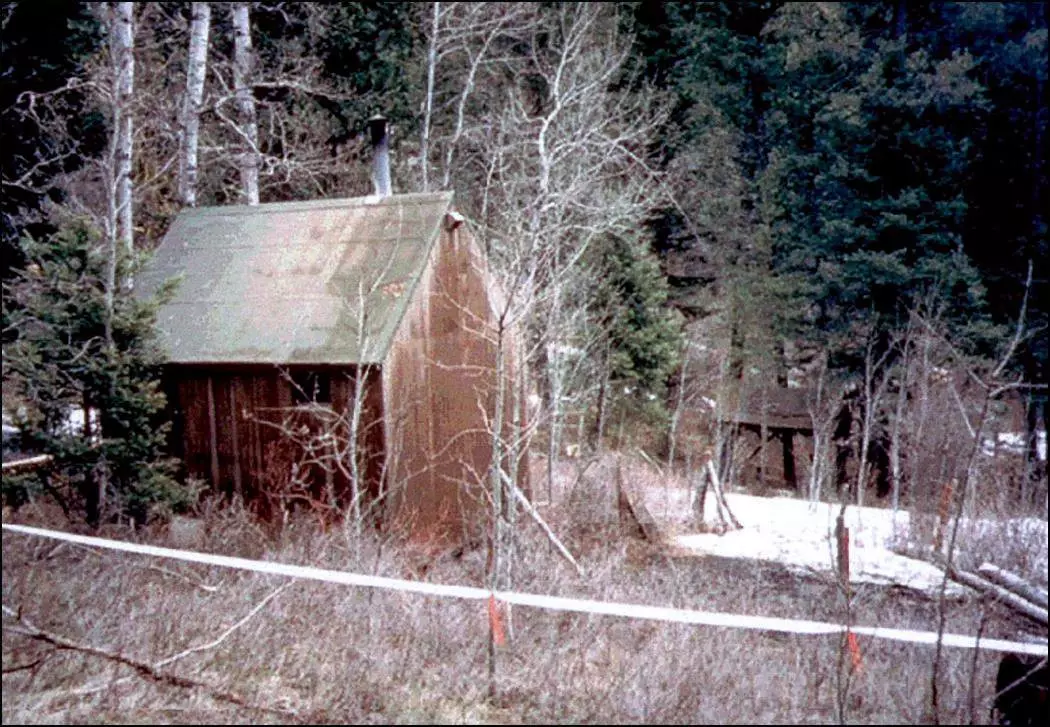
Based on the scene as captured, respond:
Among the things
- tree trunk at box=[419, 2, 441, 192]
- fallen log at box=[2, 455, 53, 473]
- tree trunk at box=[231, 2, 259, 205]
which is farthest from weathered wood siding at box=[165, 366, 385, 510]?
tree trunk at box=[419, 2, 441, 192]

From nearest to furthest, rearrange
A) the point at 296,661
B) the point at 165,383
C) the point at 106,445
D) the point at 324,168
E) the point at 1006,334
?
the point at 296,661 < the point at 106,445 < the point at 165,383 < the point at 324,168 < the point at 1006,334

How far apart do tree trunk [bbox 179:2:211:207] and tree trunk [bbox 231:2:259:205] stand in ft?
3.34

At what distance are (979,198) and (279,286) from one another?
1892 cm

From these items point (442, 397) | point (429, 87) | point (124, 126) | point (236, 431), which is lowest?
point (236, 431)

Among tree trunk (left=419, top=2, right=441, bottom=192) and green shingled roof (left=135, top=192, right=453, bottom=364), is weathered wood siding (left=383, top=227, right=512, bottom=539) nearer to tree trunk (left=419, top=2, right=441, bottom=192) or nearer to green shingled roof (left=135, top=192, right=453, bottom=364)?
green shingled roof (left=135, top=192, right=453, bottom=364)

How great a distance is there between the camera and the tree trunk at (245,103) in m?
16.6

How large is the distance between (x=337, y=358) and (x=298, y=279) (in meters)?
1.82

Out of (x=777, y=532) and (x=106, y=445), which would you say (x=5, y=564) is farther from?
(x=777, y=532)

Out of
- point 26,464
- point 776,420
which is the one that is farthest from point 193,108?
point 776,420

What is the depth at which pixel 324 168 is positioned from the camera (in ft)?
58.0

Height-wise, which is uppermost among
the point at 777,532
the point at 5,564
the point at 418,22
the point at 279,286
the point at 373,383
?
the point at 418,22

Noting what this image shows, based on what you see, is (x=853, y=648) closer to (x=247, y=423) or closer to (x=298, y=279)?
(x=247, y=423)

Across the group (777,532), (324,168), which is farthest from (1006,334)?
(324,168)

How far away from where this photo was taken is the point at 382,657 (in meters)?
5.62
